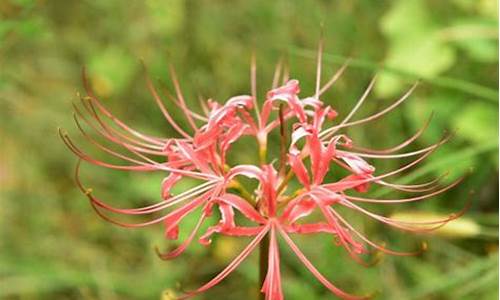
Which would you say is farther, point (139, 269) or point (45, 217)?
point (45, 217)

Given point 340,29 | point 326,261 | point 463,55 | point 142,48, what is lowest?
point 326,261

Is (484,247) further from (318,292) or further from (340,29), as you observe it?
(340,29)

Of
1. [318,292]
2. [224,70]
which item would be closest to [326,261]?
[318,292]

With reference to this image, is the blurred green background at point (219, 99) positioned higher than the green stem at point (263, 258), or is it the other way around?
the blurred green background at point (219, 99)

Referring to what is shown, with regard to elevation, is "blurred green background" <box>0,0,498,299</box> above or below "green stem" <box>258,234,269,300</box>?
above

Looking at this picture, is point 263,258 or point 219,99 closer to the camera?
point 263,258

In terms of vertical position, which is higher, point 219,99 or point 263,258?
point 219,99

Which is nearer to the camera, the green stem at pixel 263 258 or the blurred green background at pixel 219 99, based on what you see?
the green stem at pixel 263 258

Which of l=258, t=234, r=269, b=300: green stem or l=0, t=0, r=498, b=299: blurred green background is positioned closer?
l=258, t=234, r=269, b=300: green stem
